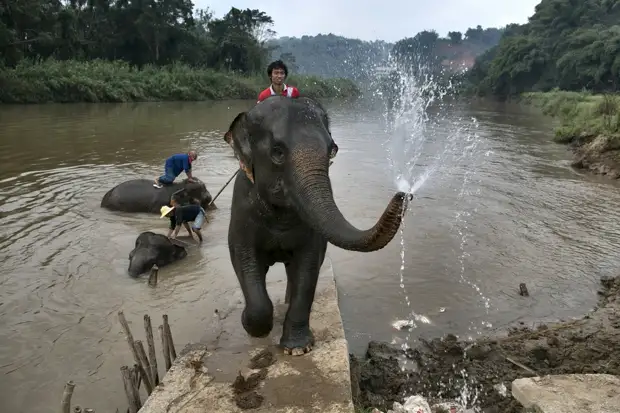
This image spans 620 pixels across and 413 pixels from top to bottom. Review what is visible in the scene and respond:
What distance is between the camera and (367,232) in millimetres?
2645

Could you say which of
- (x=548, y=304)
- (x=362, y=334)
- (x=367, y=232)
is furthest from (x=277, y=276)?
(x=367, y=232)

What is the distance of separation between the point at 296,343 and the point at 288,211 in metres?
1.09

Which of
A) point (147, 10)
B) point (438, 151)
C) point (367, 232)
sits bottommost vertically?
point (438, 151)

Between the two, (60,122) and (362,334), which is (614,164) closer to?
(362,334)

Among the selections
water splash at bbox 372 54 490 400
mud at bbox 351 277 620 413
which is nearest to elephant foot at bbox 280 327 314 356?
mud at bbox 351 277 620 413

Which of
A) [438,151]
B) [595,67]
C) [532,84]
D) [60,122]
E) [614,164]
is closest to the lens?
[614,164]

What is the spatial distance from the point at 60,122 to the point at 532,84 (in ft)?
185

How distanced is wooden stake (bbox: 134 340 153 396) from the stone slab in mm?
A: 2644

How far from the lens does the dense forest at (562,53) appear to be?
49219mm

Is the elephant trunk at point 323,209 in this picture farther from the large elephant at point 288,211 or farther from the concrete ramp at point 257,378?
the concrete ramp at point 257,378

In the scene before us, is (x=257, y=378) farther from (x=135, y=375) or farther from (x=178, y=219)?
(x=178, y=219)

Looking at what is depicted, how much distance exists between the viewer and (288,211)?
11.8 ft

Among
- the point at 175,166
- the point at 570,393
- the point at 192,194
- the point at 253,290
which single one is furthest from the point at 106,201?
the point at 570,393

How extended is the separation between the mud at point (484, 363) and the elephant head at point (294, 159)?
1544 mm
